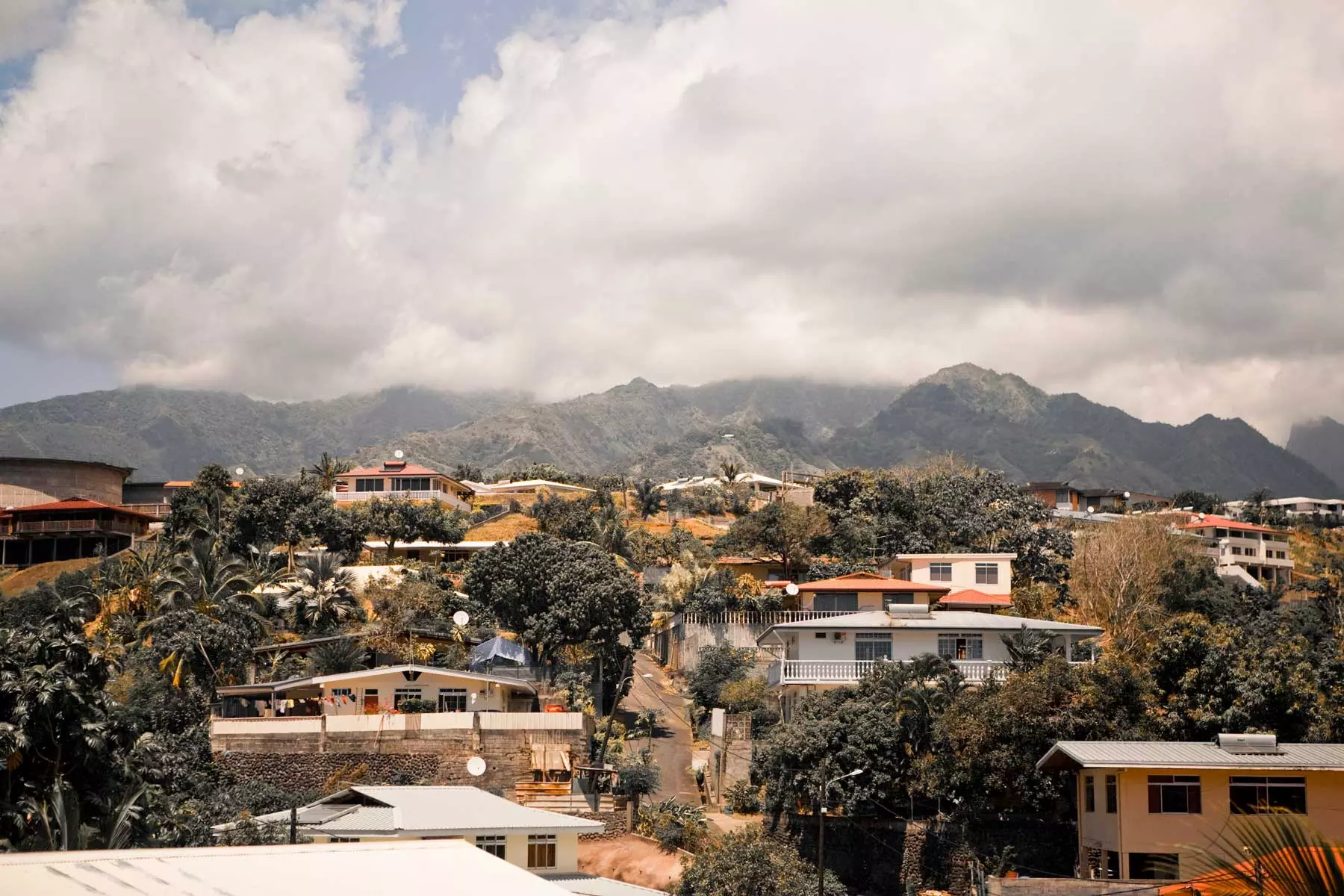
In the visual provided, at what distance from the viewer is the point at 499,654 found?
62.4 meters

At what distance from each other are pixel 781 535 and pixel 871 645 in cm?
2567

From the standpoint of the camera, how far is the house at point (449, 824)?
38062mm

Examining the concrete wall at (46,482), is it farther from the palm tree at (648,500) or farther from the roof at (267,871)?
the roof at (267,871)

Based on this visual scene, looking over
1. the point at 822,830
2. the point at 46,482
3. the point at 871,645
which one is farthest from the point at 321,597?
the point at 46,482

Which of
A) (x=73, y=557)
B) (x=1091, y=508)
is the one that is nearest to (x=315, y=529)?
(x=73, y=557)

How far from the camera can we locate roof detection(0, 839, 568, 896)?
1719 cm

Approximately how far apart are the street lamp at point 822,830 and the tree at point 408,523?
51227mm

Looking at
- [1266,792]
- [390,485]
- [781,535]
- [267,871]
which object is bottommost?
[1266,792]

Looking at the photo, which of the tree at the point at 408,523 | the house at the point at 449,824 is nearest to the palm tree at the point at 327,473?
the tree at the point at 408,523

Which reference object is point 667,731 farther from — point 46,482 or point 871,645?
point 46,482

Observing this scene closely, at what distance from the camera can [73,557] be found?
313 feet

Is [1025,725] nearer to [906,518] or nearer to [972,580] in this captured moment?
[972,580]

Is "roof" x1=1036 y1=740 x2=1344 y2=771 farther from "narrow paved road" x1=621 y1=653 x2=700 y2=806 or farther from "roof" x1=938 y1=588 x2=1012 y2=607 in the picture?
"roof" x1=938 y1=588 x2=1012 y2=607

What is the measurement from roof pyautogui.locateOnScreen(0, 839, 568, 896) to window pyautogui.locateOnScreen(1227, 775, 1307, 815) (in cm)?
2610
